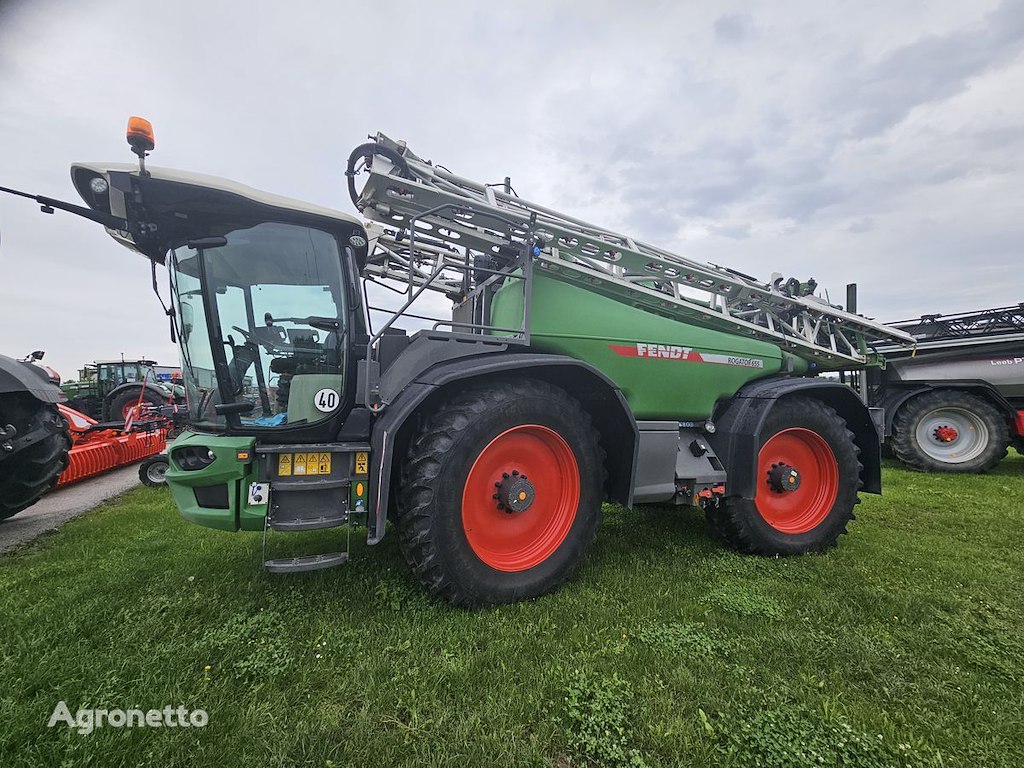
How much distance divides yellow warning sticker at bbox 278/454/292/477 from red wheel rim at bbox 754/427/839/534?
3607 mm

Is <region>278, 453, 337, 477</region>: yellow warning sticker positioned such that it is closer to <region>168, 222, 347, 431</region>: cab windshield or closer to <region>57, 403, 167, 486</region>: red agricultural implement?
<region>168, 222, 347, 431</region>: cab windshield

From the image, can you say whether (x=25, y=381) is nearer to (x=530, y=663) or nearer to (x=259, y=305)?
(x=259, y=305)

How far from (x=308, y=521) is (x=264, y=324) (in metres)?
1.24

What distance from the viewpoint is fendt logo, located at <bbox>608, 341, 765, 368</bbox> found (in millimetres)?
3752

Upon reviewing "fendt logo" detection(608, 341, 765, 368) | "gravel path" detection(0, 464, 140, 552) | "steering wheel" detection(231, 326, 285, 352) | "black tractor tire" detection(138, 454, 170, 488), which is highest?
"fendt logo" detection(608, 341, 765, 368)

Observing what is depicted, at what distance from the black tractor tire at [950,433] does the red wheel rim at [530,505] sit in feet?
27.8

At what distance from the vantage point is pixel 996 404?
27.3 feet

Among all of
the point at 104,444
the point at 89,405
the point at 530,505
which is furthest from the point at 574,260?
the point at 89,405

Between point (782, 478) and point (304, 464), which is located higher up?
point (304, 464)

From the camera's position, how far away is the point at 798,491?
4324 millimetres

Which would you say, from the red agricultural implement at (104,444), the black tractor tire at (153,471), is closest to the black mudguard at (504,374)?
the black tractor tire at (153,471)

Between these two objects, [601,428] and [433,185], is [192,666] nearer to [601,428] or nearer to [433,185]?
→ [601,428]

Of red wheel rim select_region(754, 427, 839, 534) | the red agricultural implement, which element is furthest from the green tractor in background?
red wheel rim select_region(754, 427, 839, 534)

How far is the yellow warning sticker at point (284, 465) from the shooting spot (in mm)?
2793
